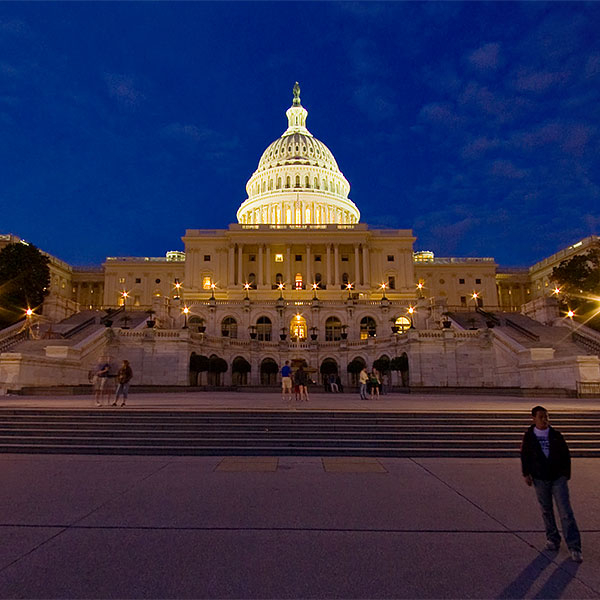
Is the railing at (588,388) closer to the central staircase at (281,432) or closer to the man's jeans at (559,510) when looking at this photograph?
the central staircase at (281,432)

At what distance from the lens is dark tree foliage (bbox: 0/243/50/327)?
58.4 metres

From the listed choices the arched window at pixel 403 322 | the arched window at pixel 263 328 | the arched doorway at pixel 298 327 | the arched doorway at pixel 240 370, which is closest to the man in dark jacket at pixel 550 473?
the arched doorway at pixel 240 370

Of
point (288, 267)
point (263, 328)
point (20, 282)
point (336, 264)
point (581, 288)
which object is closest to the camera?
point (581, 288)

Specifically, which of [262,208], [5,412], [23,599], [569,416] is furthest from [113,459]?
[262,208]

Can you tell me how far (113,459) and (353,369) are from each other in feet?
144

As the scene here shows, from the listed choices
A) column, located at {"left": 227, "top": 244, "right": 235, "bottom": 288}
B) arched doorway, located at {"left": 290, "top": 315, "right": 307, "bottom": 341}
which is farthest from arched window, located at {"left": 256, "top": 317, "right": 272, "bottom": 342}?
column, located at {"left": 227, "top": 244, "right": 235, "bottom": 288}

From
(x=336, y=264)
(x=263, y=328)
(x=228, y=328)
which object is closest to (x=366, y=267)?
(x=336, y=264)

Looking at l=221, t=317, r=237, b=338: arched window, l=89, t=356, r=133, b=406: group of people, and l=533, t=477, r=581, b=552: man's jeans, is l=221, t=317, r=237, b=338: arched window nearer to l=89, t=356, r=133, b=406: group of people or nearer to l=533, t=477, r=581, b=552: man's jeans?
l=89, t=356, r=133, b=406: group of people

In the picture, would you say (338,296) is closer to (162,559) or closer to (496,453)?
(496,453)

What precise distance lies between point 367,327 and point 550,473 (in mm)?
63938

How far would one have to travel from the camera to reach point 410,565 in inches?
239

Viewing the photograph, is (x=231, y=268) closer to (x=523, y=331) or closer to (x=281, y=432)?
(x=523, y=331)

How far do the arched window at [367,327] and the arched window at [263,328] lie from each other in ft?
42.8

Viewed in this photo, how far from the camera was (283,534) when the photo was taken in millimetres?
7180
